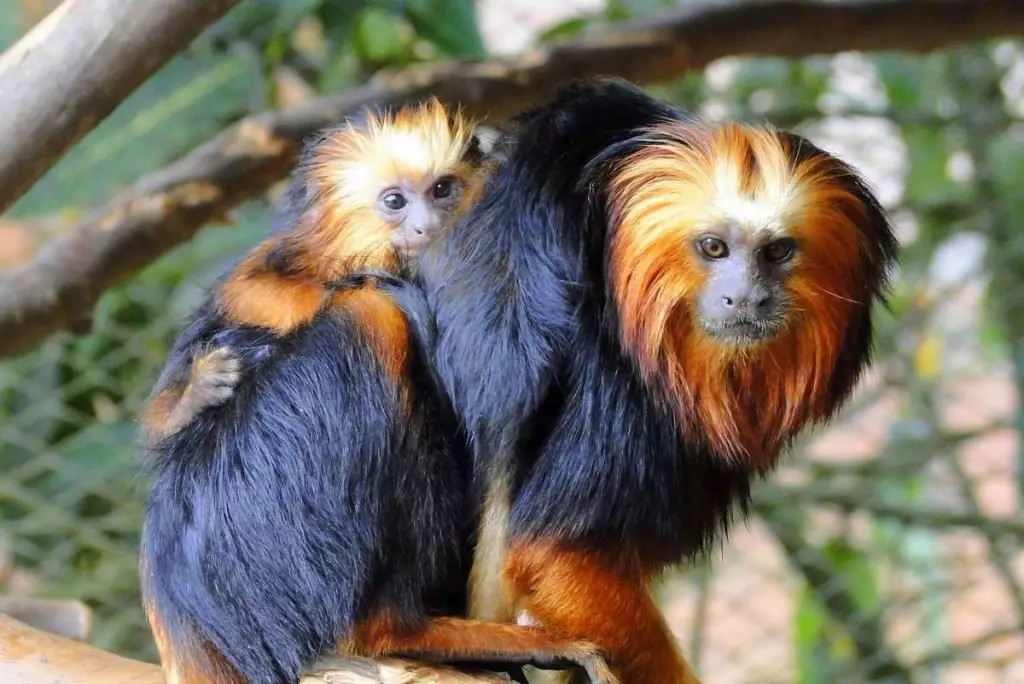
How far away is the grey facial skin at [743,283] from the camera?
1.13 meters

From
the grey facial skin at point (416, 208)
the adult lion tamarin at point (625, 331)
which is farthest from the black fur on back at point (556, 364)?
the grey facial skin at point (416, 208)

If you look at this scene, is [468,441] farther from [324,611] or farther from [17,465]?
[17,465]

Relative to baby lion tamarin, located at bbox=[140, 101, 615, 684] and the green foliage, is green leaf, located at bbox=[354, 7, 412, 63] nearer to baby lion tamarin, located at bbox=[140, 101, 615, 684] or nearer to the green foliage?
baby lion tamarin, located at bbox=[140, 101, 615, 684]

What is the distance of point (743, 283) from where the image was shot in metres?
1.12

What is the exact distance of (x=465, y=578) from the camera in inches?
48.6

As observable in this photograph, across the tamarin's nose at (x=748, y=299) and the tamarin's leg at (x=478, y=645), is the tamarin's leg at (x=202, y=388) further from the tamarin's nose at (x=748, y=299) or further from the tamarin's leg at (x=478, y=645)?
the tamarin's nose at (x=748, y=299)

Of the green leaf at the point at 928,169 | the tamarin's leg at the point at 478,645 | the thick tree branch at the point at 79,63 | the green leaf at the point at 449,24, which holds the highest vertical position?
the green leaf at the point at 928,169

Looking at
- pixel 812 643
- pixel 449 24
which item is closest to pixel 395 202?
pixel 449 24

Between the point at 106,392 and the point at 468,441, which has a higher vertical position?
the point at 106,392

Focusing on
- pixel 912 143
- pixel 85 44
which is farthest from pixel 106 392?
pixel 912 143

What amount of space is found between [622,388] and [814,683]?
226cm

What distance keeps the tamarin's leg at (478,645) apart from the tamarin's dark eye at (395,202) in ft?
1.86

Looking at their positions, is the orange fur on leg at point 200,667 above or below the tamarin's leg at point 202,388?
below

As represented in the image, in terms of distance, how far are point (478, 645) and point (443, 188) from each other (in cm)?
61
